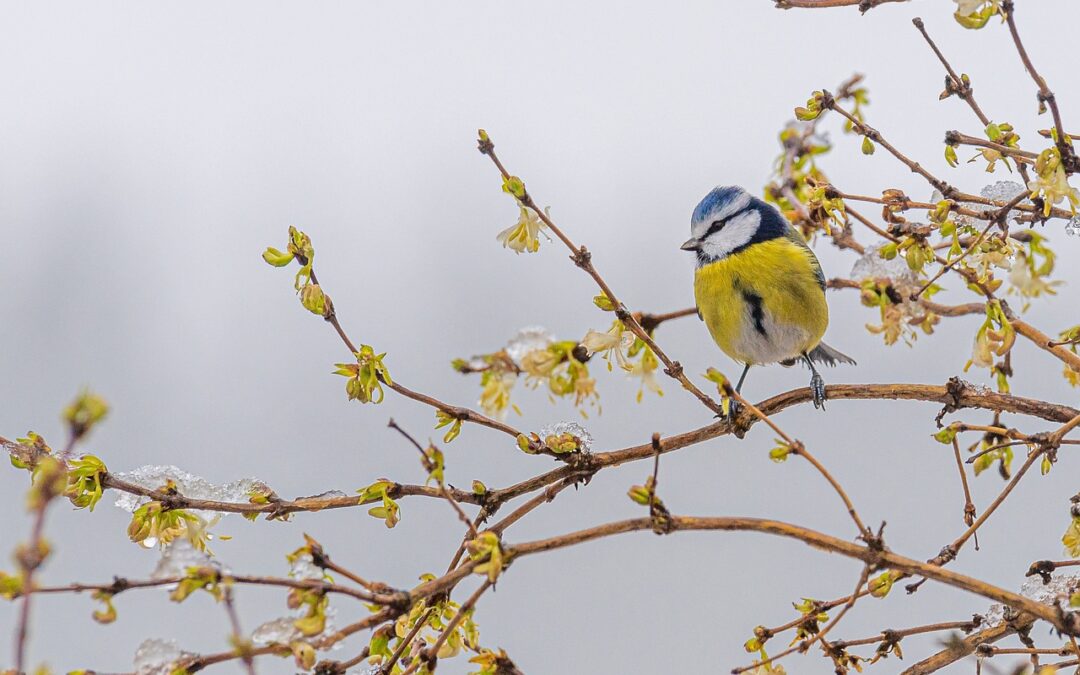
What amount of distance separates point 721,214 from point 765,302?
90 millimetres

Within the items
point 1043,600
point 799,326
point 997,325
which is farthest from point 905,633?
point 799,326

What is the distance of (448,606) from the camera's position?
0.52m

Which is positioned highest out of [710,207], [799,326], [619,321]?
[710,207]

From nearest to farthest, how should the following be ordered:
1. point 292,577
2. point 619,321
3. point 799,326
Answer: point 292,577, point 619,321, point 799,326

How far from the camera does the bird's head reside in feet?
2.80

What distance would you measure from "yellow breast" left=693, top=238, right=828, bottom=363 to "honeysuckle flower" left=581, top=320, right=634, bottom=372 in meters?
0.28

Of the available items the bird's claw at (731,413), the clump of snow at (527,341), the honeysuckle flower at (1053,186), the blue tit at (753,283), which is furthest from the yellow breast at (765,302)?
the clump of snow at (527,341)

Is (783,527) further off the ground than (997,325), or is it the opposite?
(997,325)

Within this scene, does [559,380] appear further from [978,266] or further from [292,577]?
[978,266]

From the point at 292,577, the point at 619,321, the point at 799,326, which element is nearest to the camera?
the point at 292,577

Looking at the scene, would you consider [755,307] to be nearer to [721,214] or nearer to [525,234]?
[721,214]

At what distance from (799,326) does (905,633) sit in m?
0.32

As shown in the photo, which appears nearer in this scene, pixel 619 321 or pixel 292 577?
pixel 292 577

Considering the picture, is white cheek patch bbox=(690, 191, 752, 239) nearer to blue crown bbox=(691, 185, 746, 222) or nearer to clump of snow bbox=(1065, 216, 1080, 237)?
Result: blue crown bbox=(691, 185, 746, 222)
